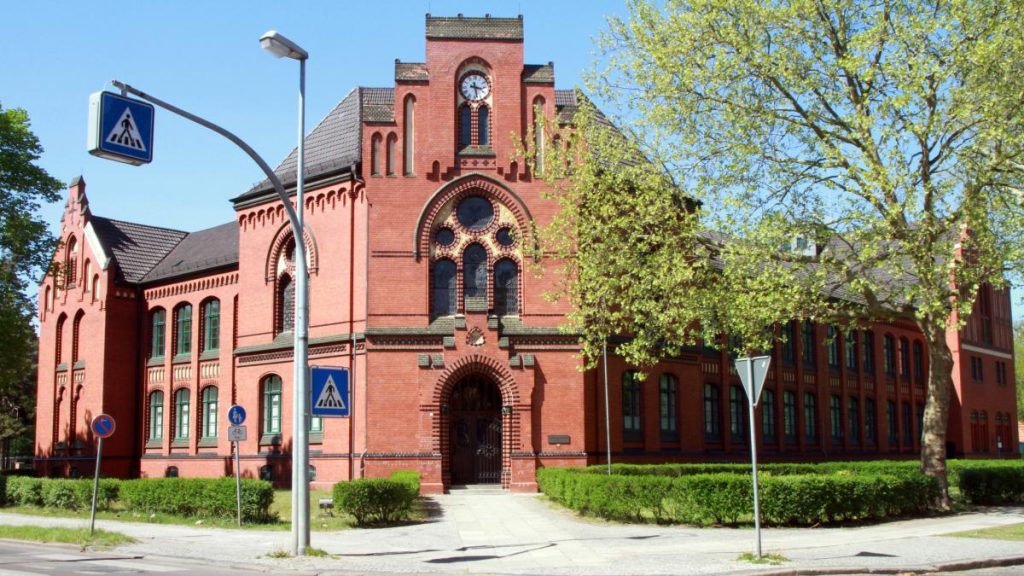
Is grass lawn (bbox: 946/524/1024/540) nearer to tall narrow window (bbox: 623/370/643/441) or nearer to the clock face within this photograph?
tall narrow window (bbox: 623/370/643/441)

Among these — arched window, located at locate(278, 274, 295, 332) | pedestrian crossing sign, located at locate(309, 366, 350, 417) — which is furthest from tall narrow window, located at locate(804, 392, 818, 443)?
pedestrian crossing sign, located at locate(309, 366, 350, 417)

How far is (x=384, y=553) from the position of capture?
1642 centimetres

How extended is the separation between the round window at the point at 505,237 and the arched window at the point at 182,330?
15.1 meters

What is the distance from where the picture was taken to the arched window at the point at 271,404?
32.3 meters

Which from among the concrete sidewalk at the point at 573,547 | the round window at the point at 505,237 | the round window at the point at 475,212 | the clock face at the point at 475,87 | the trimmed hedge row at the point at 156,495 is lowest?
the concrete sidewalk at the point at 573,547

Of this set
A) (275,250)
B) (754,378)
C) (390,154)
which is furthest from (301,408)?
(275,250)

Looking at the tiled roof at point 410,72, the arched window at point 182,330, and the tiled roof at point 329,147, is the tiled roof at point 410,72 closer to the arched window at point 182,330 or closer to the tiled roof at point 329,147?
the tiled roof at point 329,147

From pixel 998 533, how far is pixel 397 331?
16115mm

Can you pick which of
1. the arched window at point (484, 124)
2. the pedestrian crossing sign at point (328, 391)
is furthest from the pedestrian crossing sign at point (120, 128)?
the arched window at point (484, 124)

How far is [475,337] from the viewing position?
28.0 meters

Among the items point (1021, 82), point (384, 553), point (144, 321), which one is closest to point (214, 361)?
point (144, 321)

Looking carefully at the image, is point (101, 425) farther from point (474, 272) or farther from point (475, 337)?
point (474, 272)

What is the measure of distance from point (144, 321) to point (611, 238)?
933 inches

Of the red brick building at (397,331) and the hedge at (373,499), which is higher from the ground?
the red brick building at (397,331)
